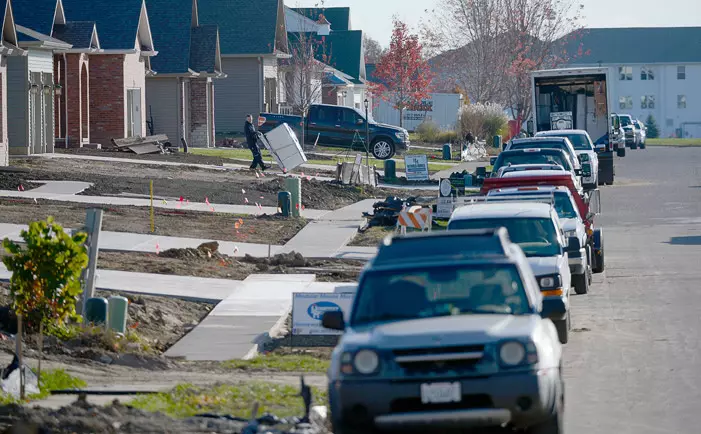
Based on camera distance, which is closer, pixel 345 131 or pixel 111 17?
pixel 111 17

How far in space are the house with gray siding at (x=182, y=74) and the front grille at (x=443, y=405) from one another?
44791mm

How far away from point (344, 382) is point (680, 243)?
672 inches

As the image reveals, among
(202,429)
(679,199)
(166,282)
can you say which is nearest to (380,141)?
(679,199)

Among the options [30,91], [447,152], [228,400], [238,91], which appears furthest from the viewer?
[238,91]

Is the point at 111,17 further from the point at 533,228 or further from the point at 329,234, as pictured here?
the point at 533,228

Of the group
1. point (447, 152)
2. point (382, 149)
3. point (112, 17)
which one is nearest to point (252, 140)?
point (112, 17)

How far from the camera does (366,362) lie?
8.71m

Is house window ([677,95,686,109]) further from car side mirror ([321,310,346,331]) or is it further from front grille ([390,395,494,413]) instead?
front grille ([390,395,494,413])

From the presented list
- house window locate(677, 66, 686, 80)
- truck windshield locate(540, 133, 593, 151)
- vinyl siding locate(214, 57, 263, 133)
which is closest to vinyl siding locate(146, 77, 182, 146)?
vinyl siding locate(214, 57, 263, 133)

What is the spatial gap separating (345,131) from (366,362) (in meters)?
44.3

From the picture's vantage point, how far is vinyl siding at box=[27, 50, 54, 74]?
127ft

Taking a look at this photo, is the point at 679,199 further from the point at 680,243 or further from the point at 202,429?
the point at 202,429

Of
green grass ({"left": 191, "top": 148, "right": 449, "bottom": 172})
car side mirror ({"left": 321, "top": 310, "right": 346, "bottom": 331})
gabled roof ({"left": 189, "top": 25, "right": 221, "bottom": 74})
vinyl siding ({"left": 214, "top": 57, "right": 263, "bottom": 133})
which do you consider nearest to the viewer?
car side mirror ({"left": 321, "top": 310, "right": 346, "bottom": 331})

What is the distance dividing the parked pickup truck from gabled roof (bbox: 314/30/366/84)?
32.9 metres
